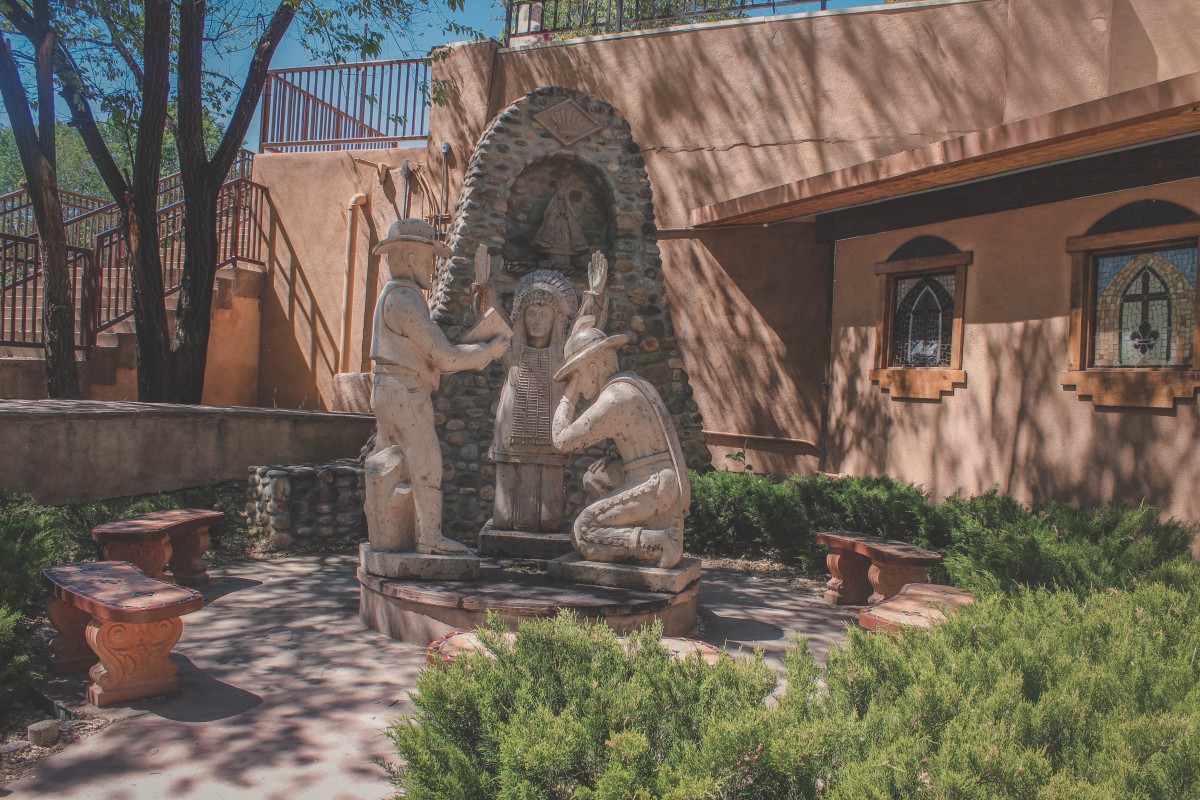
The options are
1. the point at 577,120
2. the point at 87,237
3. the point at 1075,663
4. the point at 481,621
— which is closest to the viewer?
the point at 1075,663

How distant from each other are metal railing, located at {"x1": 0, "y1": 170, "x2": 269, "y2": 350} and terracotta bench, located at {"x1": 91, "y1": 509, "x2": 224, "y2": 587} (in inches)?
209

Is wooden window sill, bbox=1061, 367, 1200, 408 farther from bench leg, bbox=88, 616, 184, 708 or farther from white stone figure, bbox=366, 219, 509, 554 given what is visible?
bench leg, bbox=88, 616, 184, 708

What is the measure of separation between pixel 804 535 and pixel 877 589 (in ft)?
5.23

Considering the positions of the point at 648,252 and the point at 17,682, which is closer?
the point at 17,682

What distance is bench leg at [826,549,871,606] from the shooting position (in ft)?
22.6

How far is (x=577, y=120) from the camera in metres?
10.1

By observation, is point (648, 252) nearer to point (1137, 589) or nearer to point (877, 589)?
point (877, 589)

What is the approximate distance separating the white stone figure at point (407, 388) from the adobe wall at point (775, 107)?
21.3 feet

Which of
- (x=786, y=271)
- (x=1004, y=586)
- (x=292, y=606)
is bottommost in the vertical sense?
(x=292, y=606)

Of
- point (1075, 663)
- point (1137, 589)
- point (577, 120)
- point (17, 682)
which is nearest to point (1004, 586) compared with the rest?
point (1137, 589)

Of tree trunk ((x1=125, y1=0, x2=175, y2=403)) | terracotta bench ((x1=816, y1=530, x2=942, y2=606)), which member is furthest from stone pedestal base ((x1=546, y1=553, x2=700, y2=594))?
tree trunk ((x1=125, y1=0, x2=175, y2=403))

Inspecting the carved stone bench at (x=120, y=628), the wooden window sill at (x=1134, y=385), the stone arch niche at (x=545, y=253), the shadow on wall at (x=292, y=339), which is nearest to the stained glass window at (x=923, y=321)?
the wooden window sill at (x=1134, y=385)

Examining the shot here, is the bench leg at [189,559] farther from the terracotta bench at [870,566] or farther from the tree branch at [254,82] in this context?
the tree branch at [254,82]

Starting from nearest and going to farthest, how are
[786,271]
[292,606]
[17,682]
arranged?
1. [17,682]
2. [292,606]
3. [786,271]
